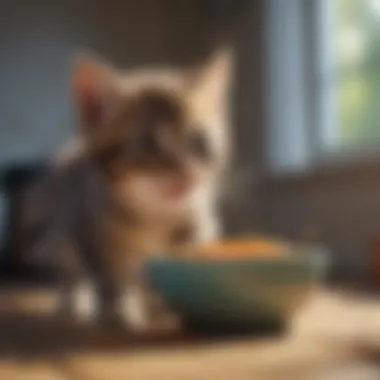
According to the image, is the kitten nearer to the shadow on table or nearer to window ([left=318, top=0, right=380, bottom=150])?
the shadow on table

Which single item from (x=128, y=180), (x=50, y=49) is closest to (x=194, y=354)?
(x=128, y=180)

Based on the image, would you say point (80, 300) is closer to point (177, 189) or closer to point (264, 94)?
point (177, 189)

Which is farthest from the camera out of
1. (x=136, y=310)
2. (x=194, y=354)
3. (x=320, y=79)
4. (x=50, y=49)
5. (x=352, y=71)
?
(x=50, y=49)

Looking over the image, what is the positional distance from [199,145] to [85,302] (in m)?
0.25

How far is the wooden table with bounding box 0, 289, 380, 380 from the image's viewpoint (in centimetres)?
61

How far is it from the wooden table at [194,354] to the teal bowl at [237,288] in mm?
33

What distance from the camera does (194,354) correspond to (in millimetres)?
692

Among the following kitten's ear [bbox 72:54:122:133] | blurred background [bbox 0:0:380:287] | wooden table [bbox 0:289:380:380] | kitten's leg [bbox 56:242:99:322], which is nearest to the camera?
wooden table [bbox 0:289:380:380]

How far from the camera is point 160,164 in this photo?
1.05 meters

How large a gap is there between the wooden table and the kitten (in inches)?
4.8

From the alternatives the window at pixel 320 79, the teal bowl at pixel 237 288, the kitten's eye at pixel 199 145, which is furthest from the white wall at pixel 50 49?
the teal bowl at pixel 237 288

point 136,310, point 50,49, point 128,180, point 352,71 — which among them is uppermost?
point 50,49

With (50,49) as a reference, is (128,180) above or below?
below

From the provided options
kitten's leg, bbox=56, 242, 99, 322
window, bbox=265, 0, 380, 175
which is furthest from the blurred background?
kitten's leg, bbox=56, 242, 99, 322
